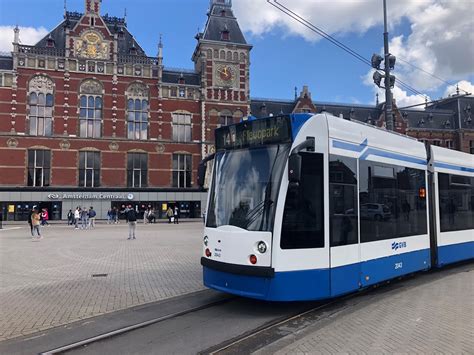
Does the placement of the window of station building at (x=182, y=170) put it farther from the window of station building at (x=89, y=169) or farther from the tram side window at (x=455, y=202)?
the tram side window at (x=455, y=202)

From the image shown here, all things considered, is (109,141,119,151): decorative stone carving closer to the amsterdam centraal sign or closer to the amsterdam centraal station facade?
the amsterdam centraal station facade

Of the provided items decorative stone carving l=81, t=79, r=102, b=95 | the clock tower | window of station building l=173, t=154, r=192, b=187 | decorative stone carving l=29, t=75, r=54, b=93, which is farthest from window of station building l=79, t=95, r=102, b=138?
the clock tower

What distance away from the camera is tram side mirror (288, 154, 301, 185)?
225 inches

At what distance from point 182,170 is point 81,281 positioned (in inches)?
1347

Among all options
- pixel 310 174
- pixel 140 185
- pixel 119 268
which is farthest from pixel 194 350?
pixel 140 185

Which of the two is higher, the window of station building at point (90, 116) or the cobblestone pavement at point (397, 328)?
the window of station building at point (90, 116)

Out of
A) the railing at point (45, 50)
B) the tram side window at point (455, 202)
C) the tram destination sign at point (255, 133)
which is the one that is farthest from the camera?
the railing at point (45, 50)

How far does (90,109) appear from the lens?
4025 cm

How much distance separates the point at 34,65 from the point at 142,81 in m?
9.96

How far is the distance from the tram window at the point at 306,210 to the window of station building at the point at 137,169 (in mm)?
36706

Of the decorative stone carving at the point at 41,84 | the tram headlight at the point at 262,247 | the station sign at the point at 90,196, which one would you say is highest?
the decorative stone carving at the point at 41,84

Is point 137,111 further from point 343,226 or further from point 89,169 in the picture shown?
point 343,226

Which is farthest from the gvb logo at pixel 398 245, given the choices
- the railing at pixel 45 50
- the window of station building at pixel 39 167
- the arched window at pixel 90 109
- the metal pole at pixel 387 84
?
the railing at pixel 45 50

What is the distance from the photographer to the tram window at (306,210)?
19.7 ft
